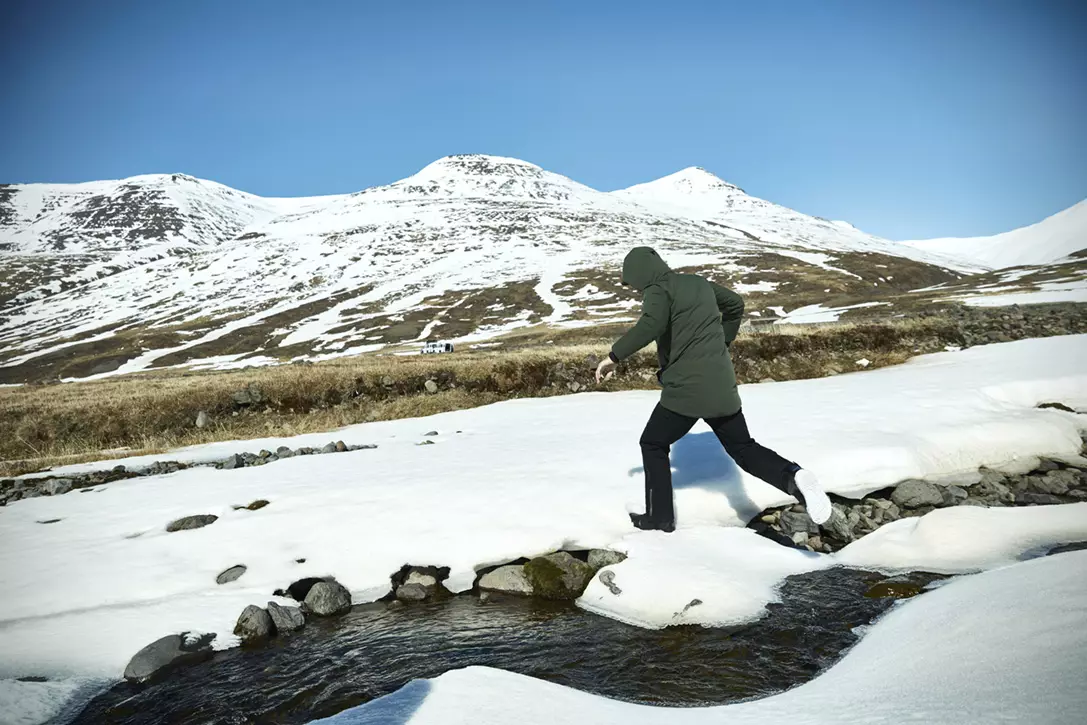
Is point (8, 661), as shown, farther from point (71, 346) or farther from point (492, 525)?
point (71, 346)

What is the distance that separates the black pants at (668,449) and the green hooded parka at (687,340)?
189 mm

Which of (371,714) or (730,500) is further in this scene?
(730,500)

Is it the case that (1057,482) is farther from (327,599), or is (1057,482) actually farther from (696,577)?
(327,599)

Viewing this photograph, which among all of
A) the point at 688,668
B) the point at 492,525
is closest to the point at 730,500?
the point at 492,525

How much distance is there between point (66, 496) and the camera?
10633 mm

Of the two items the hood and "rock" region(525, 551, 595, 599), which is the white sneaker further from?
the hood

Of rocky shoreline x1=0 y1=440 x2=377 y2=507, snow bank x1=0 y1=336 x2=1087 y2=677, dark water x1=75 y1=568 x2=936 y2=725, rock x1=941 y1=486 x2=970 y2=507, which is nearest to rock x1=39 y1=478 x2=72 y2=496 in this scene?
rocky shoreline x1=0 y1=440 x2=377 y2=507

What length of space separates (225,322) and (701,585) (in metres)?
134

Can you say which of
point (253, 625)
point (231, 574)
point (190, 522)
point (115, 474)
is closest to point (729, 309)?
point (253, 625)

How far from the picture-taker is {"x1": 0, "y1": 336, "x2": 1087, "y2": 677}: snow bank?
6371 millimetres

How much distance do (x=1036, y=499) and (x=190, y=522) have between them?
40.7 feet

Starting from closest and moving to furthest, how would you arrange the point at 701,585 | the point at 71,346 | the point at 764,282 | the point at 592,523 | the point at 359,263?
the point at 701,585 → the point at 592,523 → the point at 764,282 → the point at 71,346 → the point at 359,263

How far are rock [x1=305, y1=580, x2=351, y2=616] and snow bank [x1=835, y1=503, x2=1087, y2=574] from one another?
5.67 meters

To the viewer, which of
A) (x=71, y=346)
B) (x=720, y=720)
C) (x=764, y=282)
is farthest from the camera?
(x=71, y=346)
